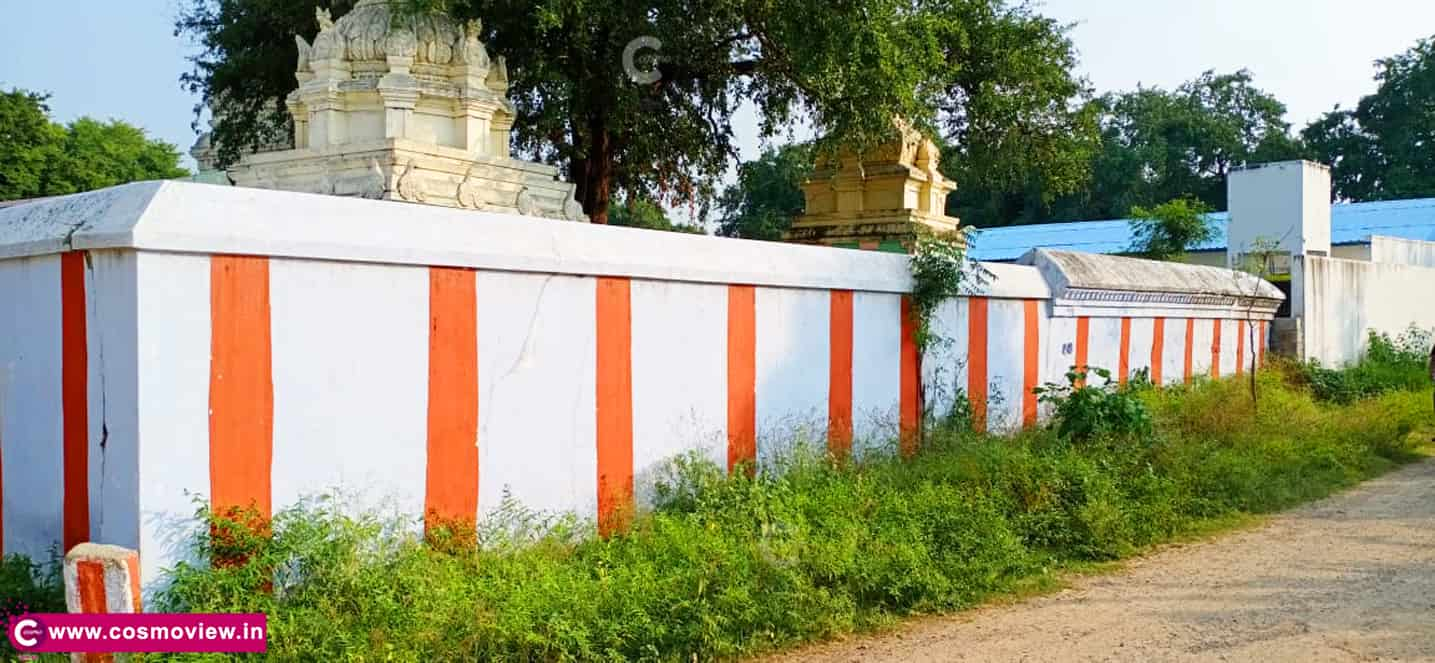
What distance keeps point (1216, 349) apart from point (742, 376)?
8.05 metres

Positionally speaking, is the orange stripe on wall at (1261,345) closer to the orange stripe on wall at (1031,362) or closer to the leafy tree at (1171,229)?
the leafy tree at (1171,229)

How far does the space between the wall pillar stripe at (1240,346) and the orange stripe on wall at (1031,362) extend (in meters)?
5.05

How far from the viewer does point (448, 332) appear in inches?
199

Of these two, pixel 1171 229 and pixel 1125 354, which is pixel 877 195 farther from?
pixel 1171 229

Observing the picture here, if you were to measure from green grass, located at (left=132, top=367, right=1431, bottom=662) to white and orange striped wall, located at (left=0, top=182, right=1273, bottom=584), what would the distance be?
0.80 ft

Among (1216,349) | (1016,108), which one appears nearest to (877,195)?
(1016,108)

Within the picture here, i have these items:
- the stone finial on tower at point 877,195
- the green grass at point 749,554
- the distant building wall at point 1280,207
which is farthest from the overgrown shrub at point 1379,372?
the green grass at point 749,554

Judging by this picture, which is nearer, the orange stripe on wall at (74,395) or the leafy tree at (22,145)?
the orange stripe on wall at (74,395)

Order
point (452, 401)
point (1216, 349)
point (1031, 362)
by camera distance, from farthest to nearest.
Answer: point (1216, 349)
point (1031, 362)
point (452, 401)

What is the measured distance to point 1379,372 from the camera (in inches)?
574

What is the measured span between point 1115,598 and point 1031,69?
8016mm

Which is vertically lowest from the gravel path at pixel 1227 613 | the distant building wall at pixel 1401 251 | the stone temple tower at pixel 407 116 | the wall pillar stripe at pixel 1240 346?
the gravel path at pixel 1227 613

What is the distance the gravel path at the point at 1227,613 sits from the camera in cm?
470

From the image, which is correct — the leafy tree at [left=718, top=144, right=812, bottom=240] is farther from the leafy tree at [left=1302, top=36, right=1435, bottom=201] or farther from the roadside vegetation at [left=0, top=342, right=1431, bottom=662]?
the roadside vegetation at [left=0, top=342, right=1431, bottom=662]
